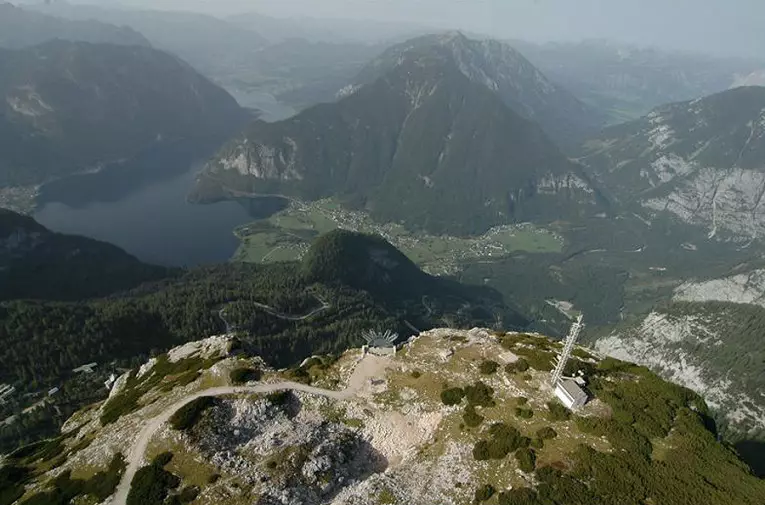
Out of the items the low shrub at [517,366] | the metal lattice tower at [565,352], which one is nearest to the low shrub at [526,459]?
the metal lattice tower at [565,352]

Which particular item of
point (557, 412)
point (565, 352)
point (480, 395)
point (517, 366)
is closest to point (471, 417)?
point (480, 395)

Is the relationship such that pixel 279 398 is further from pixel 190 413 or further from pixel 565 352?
pixel 565 352

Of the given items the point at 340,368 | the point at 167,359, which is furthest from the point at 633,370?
the point at 167,359

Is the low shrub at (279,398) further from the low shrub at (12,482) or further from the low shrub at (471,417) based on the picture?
the low shrub at (12,482)

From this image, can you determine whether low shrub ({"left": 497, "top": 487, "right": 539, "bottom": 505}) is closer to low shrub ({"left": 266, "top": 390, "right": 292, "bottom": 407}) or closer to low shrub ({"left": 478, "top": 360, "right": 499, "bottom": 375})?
low shrub ({"left": 478, "top": 360, "right": 499, "bottom": 375})

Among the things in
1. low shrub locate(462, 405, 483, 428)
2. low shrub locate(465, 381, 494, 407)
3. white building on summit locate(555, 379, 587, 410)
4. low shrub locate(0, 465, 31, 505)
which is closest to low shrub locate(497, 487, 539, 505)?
low shrub locate(462, 405, 483, 428)

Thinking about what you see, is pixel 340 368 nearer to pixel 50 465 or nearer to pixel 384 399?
pixel 384 399

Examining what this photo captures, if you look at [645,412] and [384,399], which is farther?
[384,399]
